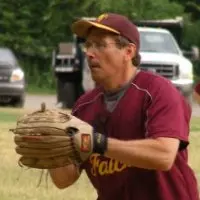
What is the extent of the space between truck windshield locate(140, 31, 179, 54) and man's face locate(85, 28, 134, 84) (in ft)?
60.3

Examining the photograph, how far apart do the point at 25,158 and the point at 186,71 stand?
60.2ft

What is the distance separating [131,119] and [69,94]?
1889 cm

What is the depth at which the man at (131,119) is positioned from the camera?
4574mm

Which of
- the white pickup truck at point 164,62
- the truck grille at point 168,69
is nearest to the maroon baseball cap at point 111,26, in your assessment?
the white pickup truck at point 164,62

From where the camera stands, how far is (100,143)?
14.6 ft

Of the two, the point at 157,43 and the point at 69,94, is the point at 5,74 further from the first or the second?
the point at 157,43

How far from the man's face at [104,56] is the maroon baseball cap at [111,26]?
0.13ft

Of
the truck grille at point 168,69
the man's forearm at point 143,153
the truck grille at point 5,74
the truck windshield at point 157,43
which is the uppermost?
the man's forearm at point 143,153

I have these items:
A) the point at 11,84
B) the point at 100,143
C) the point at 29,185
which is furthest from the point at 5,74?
the point at 100,143

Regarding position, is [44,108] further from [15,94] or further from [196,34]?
[196,34]

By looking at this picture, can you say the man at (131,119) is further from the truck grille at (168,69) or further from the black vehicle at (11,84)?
the black vehicle at (11,84)

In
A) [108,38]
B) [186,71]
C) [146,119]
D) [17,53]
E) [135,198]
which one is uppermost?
[108,38]

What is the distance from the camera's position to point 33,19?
41.9 m

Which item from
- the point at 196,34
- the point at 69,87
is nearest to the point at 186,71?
the point at 69,87
